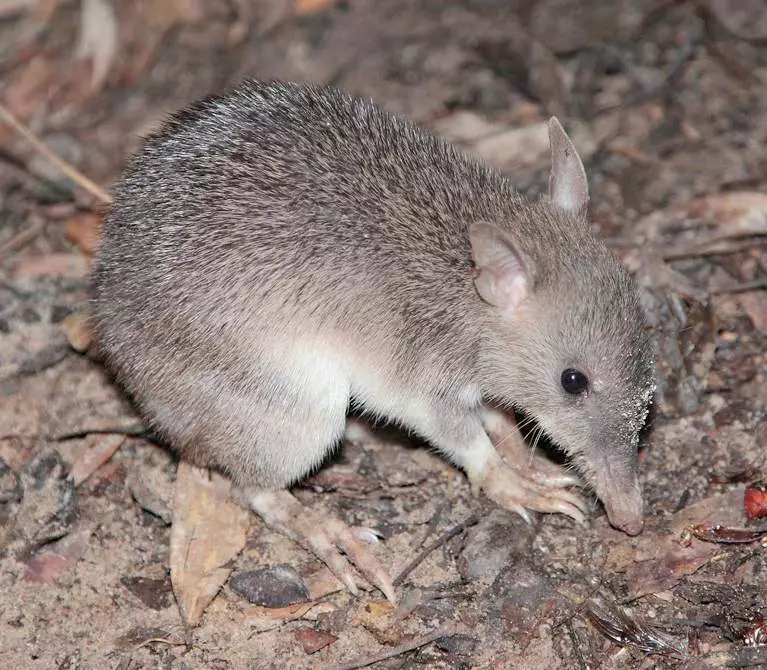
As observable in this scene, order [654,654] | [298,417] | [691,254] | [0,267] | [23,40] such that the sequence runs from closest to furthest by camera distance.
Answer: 1. [654,654]
2. [298,417]
3. [691,254]
4. [0,267]
5. [23,40]

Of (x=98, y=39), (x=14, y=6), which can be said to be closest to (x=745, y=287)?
(x=98, y=39)

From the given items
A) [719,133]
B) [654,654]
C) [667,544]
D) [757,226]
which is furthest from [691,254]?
[654,654]

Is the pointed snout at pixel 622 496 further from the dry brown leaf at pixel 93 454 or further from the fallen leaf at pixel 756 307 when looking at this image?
the dry brown leaf at pixel 93 454

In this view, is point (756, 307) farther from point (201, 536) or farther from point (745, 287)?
point (201, 536)

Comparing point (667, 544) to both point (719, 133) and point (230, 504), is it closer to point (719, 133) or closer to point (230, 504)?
point (230, 504)

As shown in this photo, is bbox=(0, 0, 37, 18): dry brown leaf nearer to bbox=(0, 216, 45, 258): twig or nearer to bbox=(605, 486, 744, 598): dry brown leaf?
bbox=(0, 216, 45, 258): twig

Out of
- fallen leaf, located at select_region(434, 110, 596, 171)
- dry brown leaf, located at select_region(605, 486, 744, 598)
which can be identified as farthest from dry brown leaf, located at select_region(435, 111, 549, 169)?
dry brown leaf, located at select_region(605, 486, 744, 598)
